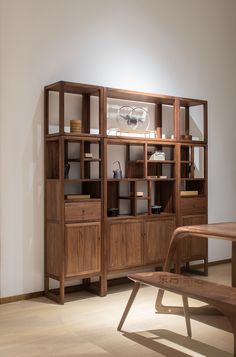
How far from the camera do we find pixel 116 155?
5055mm

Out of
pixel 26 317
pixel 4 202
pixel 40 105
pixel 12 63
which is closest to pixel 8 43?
pixel 12 63

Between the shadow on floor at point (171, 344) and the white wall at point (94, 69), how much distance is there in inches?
57.5

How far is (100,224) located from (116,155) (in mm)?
936

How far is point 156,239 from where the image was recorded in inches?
194

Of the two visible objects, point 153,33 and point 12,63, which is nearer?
point 12,63

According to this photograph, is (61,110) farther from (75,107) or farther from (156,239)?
(156,239)

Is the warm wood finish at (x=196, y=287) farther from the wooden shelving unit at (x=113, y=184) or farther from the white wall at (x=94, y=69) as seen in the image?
the white wall at (x=94, y=69)

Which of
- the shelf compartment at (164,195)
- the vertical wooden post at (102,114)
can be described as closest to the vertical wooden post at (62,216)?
the vertical wooden post at (102,114)

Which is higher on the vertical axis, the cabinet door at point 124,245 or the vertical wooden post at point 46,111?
the vertical wooden post at point 46,111

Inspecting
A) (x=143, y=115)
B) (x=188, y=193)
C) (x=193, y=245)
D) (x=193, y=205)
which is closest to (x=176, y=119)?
(x=143, y=115)

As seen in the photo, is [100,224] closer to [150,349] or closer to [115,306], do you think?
[115,306]

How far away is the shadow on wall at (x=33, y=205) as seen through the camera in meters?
4.38

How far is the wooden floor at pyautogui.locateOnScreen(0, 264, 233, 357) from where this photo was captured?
310 cm

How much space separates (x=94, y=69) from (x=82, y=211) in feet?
5.23
